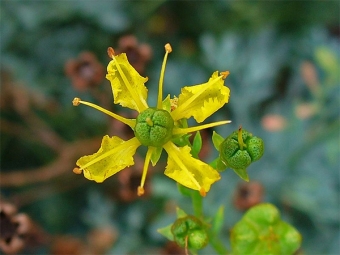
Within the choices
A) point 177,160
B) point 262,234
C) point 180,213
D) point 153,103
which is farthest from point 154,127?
point 153,103

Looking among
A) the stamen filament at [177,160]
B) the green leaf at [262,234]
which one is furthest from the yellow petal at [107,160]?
the green leaf at [262,234]

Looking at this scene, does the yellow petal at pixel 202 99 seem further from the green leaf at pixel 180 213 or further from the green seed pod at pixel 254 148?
the green leaf at pixel 180 213

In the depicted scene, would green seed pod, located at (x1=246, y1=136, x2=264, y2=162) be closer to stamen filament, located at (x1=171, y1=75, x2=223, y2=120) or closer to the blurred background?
stamen filament, located at (x1=171, y1=75, x2=223, y2=120)

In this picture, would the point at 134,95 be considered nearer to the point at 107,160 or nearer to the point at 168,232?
the point at 107,160

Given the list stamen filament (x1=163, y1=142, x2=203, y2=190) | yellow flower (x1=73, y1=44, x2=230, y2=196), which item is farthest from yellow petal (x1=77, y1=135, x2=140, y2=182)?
stamen filament (x1=163, y1=142, x2=203, y2=190)

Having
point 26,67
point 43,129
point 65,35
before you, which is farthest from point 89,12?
point 43,129

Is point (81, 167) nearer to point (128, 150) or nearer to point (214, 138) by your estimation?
point (128, 150)
